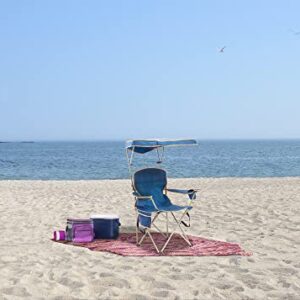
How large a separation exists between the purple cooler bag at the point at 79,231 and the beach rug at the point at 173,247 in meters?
0.11

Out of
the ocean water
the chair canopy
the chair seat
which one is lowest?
the ocean water

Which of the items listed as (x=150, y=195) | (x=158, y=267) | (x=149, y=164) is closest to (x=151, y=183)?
(x=150, y=195)

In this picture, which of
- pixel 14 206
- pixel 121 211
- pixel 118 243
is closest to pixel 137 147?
pixel 118 243

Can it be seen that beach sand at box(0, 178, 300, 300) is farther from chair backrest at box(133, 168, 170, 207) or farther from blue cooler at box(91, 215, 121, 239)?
chair backrest at box(133, 168, 170, 207)

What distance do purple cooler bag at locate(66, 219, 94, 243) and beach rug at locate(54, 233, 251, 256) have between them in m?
0.11

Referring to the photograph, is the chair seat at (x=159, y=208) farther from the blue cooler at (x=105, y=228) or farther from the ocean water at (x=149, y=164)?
the ocean water at (x=149, y=164)

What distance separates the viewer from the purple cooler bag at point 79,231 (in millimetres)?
6148

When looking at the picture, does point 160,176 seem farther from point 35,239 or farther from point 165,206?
point 35,239

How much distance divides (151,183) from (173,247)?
3.56ft

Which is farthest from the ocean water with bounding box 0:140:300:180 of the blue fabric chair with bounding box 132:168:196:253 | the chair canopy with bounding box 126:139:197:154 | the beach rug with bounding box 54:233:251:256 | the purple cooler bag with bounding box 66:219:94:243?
the purple cooler bag with bounding box 66:219:94:243

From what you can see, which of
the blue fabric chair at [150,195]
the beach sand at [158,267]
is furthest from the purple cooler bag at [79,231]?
the blue fabric chair at [150,195]

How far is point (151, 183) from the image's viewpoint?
661 cm

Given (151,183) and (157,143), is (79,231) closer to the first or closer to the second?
(151,183)

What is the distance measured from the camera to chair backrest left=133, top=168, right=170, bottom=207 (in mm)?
6469
